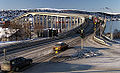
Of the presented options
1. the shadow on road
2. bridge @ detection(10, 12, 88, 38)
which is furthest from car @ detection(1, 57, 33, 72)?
bridge @ detection(10, 12, 88, 38)

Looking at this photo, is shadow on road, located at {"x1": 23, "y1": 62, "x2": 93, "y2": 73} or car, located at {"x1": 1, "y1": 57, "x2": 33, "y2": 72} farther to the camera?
shadow on road, located at {"x1": 23, "y1": 62, "x2": 93, "y2": 73}

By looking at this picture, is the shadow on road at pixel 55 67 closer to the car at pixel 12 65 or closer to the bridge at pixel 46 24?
the car at pixel 12 65

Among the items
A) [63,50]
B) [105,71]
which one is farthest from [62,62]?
[63,50]

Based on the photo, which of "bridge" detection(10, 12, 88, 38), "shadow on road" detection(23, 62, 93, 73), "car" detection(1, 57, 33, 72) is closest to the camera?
"car" detection(1, 57, 33, 72)

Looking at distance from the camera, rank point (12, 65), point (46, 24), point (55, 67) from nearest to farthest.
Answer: point (12, 65), point (55, 67), point (46, 24)

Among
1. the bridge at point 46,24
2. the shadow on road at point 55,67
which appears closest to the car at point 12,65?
the shadow on road at point 55,67

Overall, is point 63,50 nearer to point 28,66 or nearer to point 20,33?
point 28,66

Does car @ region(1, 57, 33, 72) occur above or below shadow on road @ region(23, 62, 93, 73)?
above

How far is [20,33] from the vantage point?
200 ft

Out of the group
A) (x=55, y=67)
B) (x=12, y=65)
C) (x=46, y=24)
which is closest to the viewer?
(x=12, y=65)

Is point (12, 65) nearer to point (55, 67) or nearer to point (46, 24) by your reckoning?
point (55, 67)

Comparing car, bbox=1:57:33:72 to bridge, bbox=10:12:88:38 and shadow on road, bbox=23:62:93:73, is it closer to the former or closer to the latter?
shadow on road, bbox=23:62:93:73

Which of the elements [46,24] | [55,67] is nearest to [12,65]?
[55,67]

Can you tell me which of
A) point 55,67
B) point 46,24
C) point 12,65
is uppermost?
point 12,65
